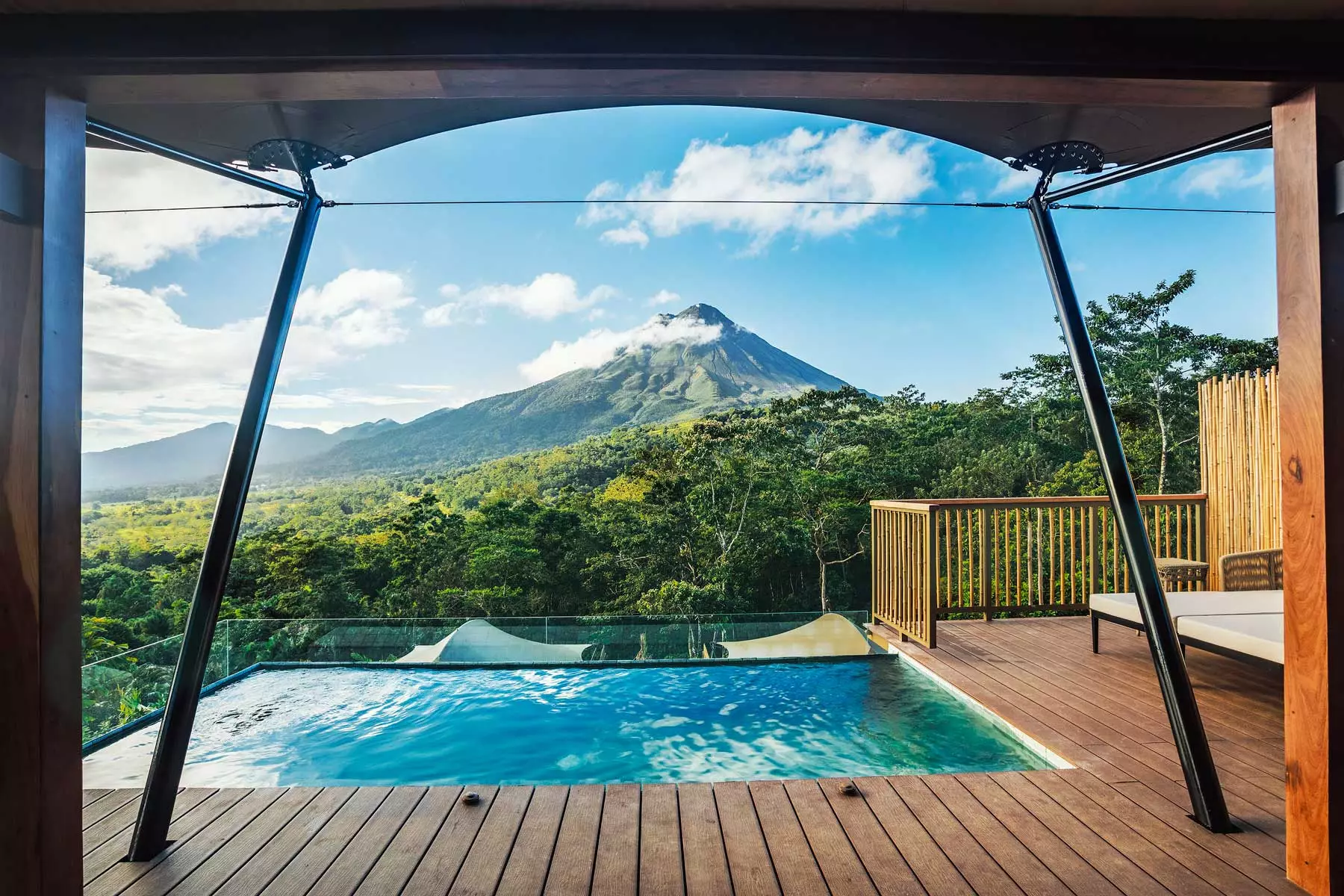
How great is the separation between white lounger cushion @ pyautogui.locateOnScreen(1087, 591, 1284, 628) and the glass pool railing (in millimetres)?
1491

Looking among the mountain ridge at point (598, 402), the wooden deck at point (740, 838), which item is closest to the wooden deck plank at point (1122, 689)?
the wooden deck at point (740, 838)

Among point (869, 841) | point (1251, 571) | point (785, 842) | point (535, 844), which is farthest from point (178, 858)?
point (1251, 571)

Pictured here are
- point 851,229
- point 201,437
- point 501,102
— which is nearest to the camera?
point 501,102

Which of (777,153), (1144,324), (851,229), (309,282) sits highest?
(777,153)

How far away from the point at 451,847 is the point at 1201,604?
3.78 m

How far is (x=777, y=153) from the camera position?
1460cm

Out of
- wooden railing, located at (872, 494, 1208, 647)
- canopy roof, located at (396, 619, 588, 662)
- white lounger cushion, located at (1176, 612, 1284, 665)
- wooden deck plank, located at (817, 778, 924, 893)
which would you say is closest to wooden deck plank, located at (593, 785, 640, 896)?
wooden deck plank, located at (817, 778, 924, 893)

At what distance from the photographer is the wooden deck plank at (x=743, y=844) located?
1.82 meters

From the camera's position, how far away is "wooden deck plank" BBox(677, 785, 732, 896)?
1812 mm

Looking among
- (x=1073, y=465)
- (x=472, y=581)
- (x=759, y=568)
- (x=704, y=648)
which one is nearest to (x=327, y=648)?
(x=704, y=648)

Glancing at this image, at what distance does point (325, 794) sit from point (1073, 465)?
11.5 meters

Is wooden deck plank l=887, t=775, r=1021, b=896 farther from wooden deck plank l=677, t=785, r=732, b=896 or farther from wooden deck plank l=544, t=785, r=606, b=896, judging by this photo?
wooden deck plank l=544, t=785, r=606, b=896

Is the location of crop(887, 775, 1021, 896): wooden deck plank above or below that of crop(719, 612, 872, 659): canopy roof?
above

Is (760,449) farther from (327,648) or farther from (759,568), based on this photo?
(327,648)
